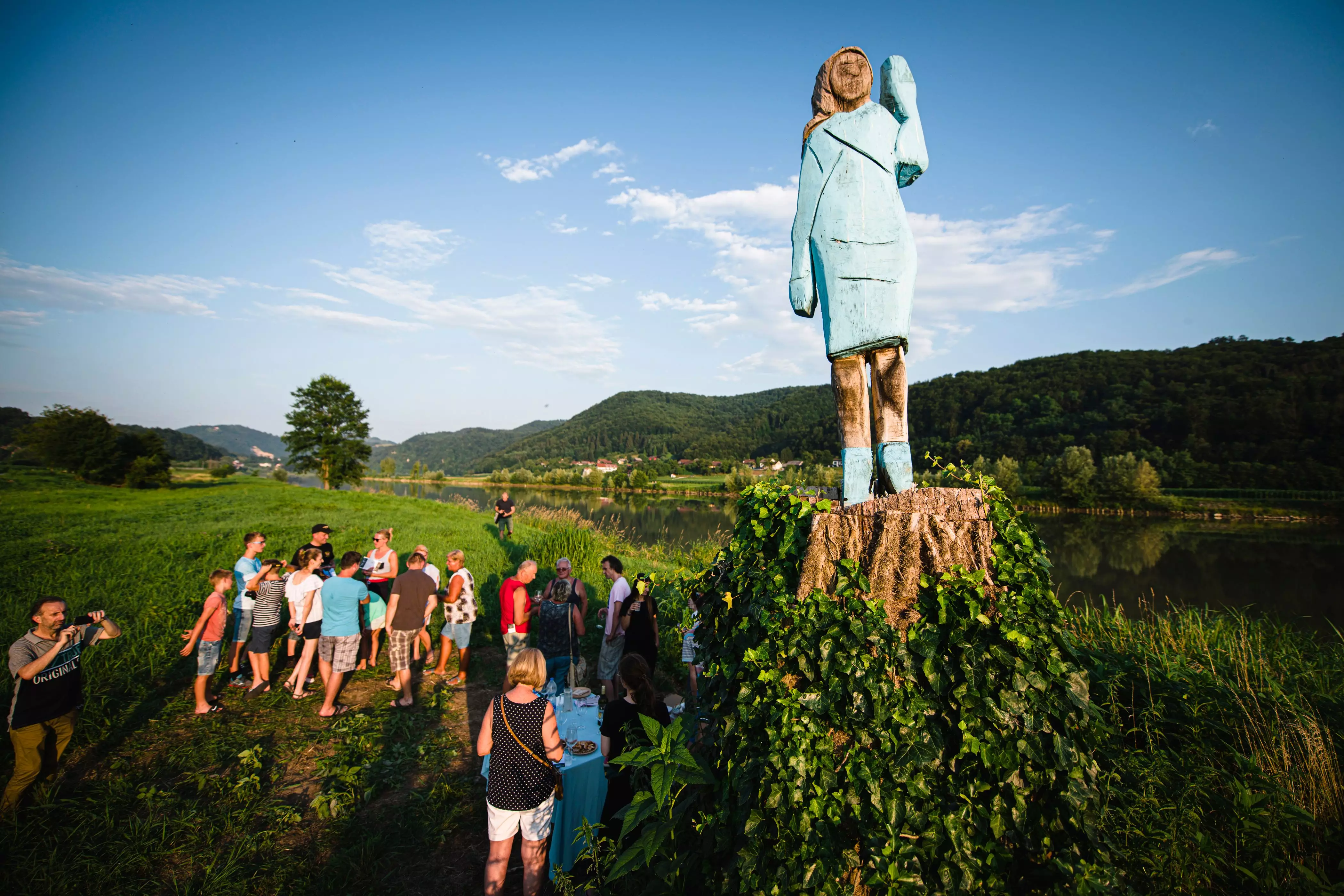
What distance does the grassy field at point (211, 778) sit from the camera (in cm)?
347

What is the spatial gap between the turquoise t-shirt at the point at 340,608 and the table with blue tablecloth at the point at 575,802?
2.70m

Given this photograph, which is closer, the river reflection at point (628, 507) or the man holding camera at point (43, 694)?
the man holding camera at point (43, 694)

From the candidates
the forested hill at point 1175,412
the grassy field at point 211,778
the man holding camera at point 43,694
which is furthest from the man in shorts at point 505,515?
the forested hill at point 1175,412

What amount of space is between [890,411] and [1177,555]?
2998cm

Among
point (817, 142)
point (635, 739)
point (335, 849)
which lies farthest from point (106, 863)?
point (817, 142)

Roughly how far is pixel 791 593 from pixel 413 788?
425 cm

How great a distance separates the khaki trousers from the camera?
12.1ft

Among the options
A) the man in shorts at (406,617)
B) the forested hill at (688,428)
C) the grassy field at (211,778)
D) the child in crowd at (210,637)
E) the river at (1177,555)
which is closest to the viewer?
the grassy field at (211,778)

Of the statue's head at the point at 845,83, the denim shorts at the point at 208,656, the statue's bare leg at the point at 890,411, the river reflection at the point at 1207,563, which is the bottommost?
the river reflection at the point at 1207,563

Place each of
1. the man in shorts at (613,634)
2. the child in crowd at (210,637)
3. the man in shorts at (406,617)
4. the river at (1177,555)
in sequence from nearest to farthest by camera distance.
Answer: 1. the child in crowd at (210,637)
2. the man in shorts at (613,634)
3. the man in shorts at (406,617)
4. the river at (1177,555)

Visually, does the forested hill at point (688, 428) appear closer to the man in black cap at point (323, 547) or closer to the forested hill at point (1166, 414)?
the forested hill at point (1166, 414)

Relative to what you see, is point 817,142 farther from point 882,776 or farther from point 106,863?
point 106,863

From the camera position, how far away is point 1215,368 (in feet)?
166

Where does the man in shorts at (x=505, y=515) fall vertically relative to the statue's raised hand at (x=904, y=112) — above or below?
below
